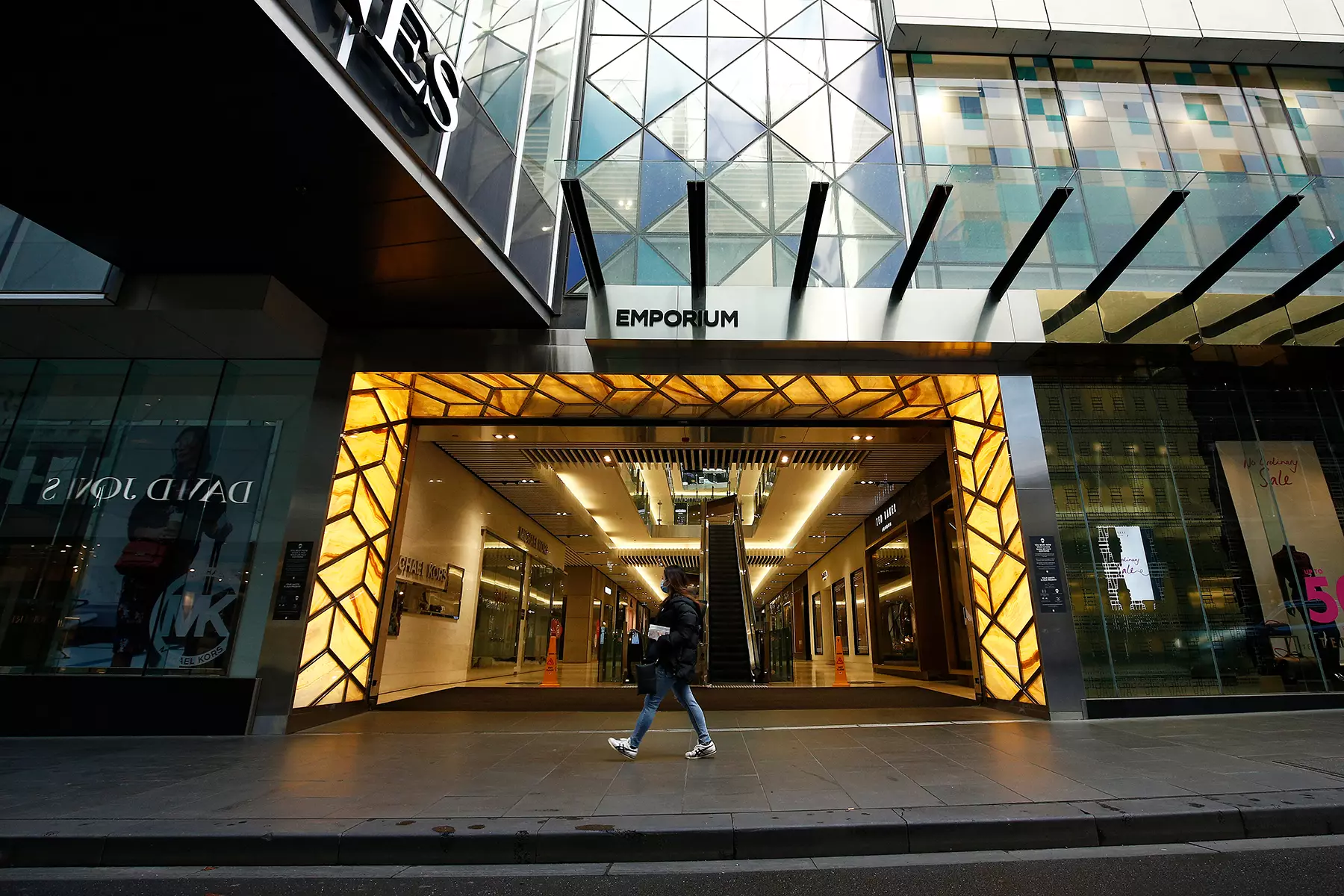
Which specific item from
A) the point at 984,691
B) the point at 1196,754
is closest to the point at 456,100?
the point at 1196,754

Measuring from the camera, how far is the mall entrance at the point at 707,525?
8.77m

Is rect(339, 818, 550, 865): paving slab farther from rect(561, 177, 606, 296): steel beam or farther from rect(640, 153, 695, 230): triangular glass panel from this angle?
rect(640, 153, 695, 230): triangular glass panel

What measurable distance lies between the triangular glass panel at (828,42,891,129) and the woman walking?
9.95 meters

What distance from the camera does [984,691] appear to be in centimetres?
888

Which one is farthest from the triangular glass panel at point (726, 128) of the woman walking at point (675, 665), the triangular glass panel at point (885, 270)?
the woman walking at point (675, 665)

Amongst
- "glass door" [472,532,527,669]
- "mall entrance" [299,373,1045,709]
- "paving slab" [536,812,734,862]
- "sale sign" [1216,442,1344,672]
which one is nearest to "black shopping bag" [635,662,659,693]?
"mall entrance" [299,373,1045,709]

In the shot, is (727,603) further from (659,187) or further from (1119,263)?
(1119,263)

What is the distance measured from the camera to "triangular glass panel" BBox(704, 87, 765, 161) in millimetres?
10688

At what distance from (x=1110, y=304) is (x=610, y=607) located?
85.1 ft

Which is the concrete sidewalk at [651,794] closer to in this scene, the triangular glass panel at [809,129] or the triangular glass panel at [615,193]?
the triangular glass panel at [615,193]

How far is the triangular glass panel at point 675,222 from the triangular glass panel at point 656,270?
129 millimetres

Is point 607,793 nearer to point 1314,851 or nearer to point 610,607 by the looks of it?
point 1314,851

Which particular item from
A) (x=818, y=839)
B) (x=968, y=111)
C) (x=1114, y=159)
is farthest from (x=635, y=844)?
(x=1114, y=159)

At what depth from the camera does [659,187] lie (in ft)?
25.7
